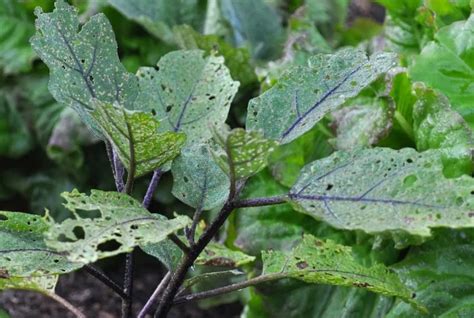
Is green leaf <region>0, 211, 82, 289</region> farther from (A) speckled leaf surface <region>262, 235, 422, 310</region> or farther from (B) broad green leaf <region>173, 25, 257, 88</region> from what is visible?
(B) broad green leaf <region>173, 25, 257, 88</region>

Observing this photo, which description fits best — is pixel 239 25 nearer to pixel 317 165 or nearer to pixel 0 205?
pixel 0 205

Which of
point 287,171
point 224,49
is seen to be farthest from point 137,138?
point 224,49

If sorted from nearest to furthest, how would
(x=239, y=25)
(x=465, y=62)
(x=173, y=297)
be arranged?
(x=173, y=297) → (x=465, y=62) → (x=239, y=25)

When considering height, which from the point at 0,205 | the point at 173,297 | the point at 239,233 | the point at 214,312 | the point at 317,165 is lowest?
the point at 214,312

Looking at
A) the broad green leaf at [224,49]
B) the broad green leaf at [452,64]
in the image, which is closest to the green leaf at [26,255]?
the broad green leaf at [452,64]

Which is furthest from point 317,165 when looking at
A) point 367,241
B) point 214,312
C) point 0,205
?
point 0,205

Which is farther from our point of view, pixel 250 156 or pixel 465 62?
pixel 465 62

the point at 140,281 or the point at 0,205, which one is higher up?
the point at 0,205
